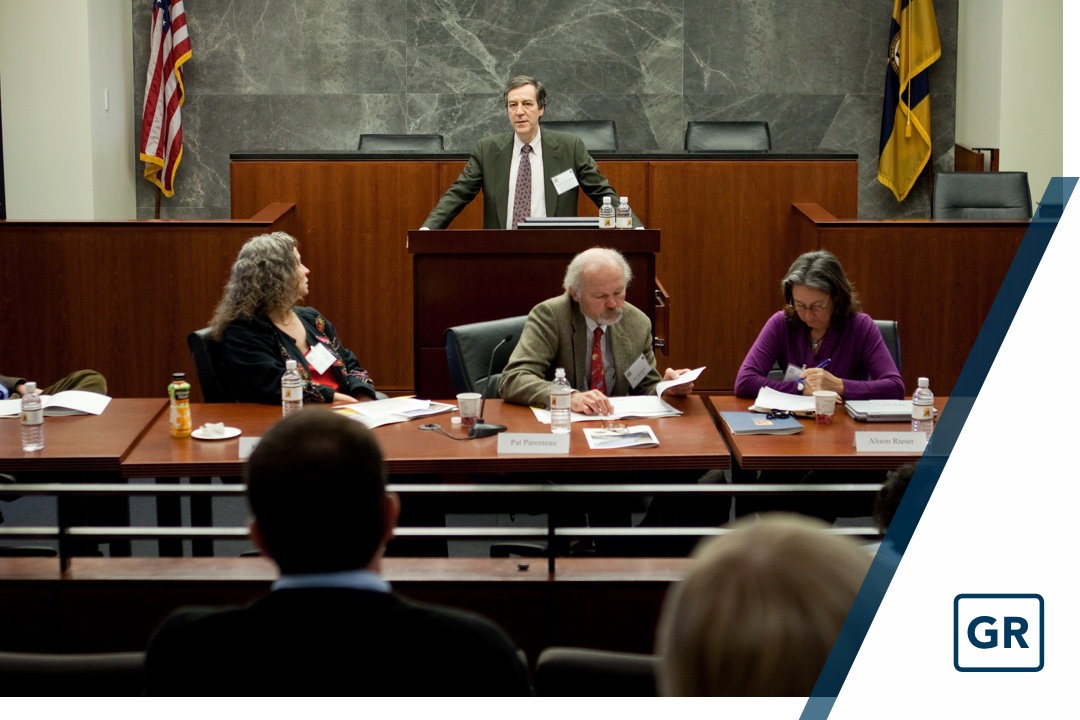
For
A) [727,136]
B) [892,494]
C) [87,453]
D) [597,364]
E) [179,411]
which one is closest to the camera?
[892,494]

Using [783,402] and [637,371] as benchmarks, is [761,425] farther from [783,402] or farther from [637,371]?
[637,371]

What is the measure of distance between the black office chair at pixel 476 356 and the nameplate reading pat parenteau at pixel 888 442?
4.45ft

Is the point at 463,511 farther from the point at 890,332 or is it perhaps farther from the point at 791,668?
the point at 791,668

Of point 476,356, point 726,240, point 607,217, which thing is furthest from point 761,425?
point 726,240

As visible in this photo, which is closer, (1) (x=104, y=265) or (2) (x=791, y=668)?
(2) (x=791, y=668)

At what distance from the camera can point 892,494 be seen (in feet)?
7.81

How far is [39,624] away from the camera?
316 centimetres

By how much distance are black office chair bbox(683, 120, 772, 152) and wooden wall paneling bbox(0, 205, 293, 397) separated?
131 inches

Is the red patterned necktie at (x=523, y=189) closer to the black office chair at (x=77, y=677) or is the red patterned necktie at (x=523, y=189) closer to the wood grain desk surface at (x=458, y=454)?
the wood grain desk surface at (x=458, y=454)

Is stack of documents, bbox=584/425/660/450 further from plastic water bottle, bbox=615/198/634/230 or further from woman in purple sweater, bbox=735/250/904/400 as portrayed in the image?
plastic water bottle, bbox=615/198/634/230

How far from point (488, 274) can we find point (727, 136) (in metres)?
3.44

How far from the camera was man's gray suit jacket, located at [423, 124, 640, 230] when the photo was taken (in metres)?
6.11

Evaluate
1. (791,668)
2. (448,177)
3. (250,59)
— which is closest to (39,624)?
(791,668)

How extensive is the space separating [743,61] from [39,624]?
7.59 meters
